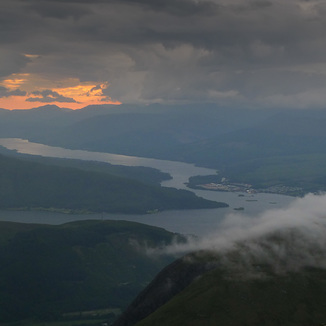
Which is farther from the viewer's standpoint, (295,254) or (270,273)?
(295,254)

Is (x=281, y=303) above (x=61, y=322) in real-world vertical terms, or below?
above

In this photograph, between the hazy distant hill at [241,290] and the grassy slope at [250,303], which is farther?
the hazy distant hill at [241,290]

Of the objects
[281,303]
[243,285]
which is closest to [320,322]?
[281,303]

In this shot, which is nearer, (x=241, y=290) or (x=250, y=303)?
(x=250, y=303)

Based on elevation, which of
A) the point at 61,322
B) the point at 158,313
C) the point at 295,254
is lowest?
the point at 61,322

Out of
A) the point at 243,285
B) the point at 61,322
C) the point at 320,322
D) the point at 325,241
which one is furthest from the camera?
the point at 61,322

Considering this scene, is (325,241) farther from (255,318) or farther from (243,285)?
(255,318)

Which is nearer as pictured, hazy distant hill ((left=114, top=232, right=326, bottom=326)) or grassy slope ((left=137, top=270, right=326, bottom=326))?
grassy slope ((left=137, top=270, right=326, bottom=326))

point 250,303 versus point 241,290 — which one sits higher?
point 241,290
